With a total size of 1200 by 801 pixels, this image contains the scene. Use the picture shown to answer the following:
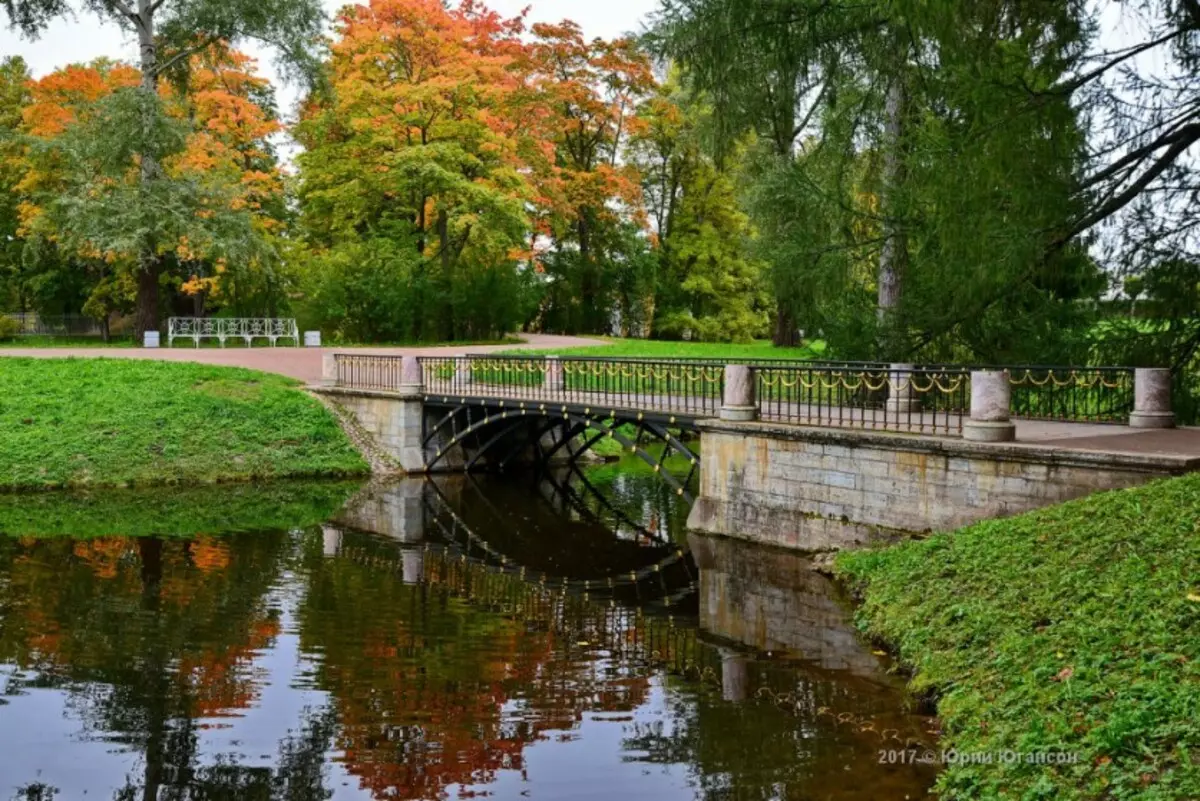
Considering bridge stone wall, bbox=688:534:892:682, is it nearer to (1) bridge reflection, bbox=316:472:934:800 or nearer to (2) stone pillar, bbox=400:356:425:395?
(1) bridge reflection, bbox=316:472:934:800

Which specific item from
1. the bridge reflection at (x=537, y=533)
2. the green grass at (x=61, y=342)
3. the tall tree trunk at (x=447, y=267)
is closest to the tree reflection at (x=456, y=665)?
the bridge reflection at (x=537, y=533)

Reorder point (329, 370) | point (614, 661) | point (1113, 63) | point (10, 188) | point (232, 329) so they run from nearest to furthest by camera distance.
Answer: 1. point (614, 661)
2. point (1113, 63)
3. point (329, 370)
4. point (232, 329)
5. point (10, 188)

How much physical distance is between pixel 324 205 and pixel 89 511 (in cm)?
1673

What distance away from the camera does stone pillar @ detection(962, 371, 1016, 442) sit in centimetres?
1123

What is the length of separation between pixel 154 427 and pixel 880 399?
14307mm

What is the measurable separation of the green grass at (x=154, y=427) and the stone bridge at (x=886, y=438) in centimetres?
495

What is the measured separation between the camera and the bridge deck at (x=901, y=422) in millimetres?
10922

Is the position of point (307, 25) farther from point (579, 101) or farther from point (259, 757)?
point (259, 757)

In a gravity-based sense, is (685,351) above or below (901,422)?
above

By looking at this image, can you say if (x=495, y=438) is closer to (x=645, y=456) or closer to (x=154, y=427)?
(x=645, y=456)

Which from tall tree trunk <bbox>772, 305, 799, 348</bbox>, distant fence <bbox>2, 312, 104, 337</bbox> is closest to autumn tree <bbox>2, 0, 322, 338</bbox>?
distant fence <bbox>2, 312, 104, 337</bbox>

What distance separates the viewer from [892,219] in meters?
14.0

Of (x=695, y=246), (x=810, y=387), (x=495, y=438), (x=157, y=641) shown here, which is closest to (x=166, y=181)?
(x=495, y=438)

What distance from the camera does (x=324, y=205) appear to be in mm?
32125
